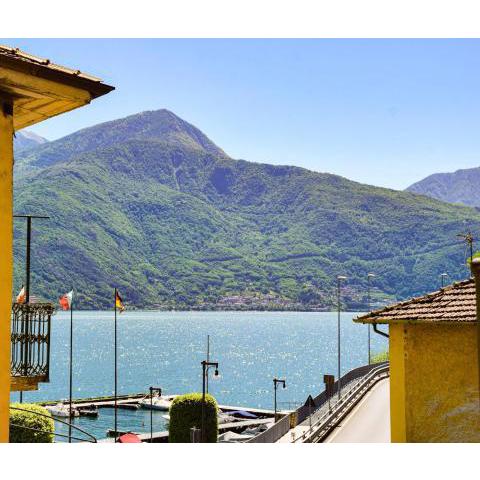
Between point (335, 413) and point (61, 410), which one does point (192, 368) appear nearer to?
point (61, 410)

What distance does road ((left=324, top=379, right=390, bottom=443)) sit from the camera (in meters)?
24.5

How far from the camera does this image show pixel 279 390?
108062mm

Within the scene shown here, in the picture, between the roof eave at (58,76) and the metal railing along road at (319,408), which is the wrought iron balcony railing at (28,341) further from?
the metal railing along road at (319,408)

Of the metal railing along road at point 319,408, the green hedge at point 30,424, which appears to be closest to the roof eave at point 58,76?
the green hedge at point 30,424

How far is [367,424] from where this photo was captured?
1084 inches

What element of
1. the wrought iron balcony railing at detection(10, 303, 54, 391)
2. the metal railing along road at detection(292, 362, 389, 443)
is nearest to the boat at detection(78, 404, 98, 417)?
the metal railing along road at detection(292, 362, 389, 443)

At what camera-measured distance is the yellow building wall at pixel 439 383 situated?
12289 millimetres

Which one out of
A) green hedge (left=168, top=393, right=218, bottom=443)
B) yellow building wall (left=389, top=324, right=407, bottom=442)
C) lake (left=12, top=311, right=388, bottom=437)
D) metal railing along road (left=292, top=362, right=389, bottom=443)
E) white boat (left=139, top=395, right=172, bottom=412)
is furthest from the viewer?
lake (left=12, top=311, right=388, bottom=437)

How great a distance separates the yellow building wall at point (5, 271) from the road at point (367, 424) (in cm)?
1894

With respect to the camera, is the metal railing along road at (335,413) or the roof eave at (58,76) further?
the metal railing along road at (335,413)

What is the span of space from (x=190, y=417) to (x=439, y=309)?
1901 centimetres

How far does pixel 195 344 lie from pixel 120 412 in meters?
104

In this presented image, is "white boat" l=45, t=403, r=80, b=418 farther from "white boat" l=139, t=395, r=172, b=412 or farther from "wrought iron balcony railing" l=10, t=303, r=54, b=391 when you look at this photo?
"wrought iron balcony railing" l=10, t=303, r=54, b=391
